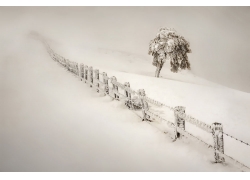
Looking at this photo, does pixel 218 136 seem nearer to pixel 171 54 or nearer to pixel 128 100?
pixel 128 100

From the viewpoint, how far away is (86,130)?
473 cm

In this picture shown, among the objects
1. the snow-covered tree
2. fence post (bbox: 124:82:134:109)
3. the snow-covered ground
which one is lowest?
the snow-covered ground

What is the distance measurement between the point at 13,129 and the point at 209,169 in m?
4.37

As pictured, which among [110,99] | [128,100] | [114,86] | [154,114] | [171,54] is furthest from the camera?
[171,54]

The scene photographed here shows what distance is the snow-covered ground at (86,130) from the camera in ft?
13.4

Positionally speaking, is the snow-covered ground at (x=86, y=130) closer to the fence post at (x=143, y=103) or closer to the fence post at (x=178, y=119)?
the fence post at (x=143, y=103)

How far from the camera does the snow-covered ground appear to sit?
4.09 meters

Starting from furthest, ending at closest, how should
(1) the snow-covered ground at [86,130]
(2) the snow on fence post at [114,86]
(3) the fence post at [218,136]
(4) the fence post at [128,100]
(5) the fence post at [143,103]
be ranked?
(2) the snow on fence post at [114,86] → (4) the fence post at [128,100] → (5) the fence post at [143,103] → (1) the snow-covered ground at [86,130] → (3) the fence post at [218,136]

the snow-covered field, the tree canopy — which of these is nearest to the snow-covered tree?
the tree canopy

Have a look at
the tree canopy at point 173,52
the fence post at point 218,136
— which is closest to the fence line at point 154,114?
the fence post at point 218,136

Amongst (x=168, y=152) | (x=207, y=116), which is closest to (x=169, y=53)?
(x=207, y=116)

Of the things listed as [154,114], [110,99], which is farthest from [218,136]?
[110,99]

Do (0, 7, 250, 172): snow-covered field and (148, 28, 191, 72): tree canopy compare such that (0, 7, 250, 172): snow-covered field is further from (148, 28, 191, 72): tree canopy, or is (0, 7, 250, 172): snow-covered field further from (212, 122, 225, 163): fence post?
(148, 28, 191, 72): tree canopy
